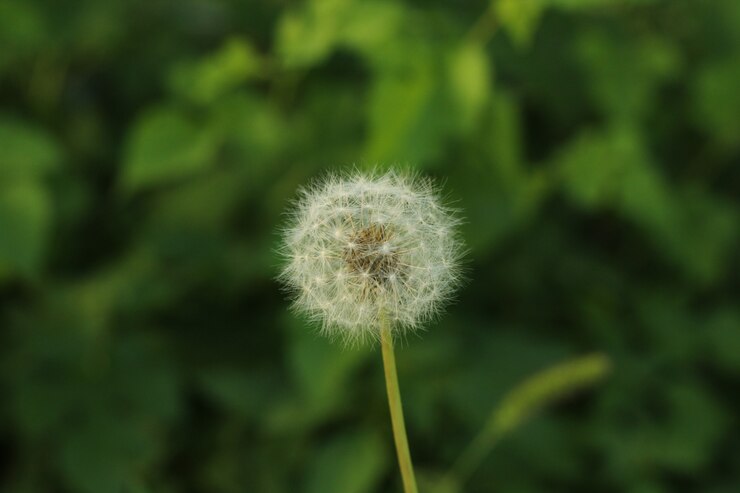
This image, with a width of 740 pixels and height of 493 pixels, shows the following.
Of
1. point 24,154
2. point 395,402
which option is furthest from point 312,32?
point 395,402

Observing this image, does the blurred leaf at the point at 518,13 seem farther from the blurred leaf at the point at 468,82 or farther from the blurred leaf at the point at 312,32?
the blurred leaf at the point at 312,32

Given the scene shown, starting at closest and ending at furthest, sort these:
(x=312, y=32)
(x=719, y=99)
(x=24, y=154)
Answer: (x=312, y=32), (x=24, y=154), (x=719, y=99)

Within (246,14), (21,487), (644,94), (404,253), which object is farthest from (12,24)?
(404,253)

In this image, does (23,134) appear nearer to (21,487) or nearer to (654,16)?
(21,487)

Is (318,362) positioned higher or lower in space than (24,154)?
lower

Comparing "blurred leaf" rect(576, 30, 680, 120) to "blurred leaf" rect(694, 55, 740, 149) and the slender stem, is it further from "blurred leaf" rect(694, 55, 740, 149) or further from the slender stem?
the slender stem

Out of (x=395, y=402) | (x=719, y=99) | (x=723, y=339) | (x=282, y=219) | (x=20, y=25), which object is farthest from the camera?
(x=719, y=99)

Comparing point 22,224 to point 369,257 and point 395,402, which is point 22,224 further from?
point 395,402

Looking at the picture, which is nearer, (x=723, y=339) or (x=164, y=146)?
(x=164, y=146)
